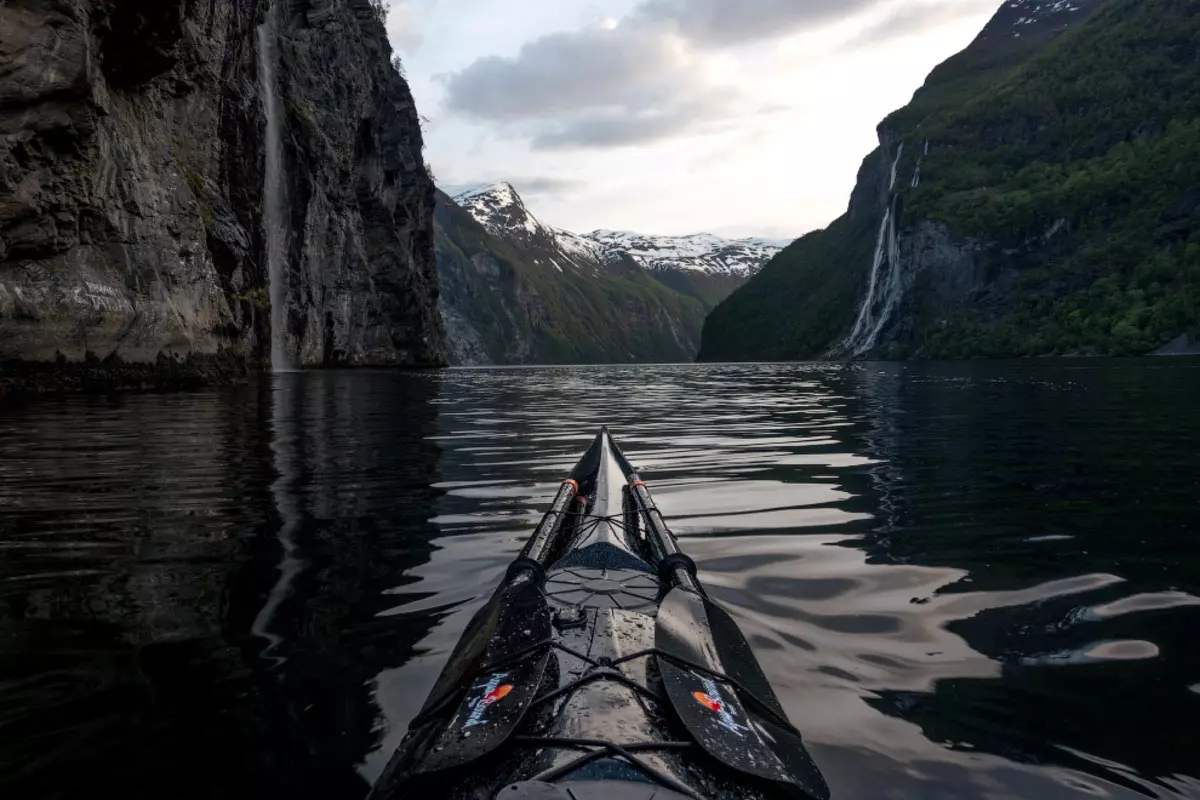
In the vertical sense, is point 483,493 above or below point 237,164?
below

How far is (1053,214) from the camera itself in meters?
122

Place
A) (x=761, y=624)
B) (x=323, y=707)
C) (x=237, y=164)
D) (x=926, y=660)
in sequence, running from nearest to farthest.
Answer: (x=323, y=707)
(x=926, y=660)
(x=761, y=624)
(x=237, y=164)

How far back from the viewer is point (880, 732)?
3.38 m

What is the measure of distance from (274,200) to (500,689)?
57.6 meters

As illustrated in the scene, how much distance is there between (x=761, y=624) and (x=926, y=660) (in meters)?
1.01

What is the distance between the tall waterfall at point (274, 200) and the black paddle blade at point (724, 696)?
53930 millimetres

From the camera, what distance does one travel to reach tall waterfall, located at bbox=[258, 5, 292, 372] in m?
52.8

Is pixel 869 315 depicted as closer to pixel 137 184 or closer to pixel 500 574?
pixel 137 184

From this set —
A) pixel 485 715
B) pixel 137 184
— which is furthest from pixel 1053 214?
pixel 485 715

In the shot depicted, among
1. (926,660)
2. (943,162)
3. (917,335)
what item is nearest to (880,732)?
(926,660)

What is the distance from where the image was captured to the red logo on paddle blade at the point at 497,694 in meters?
2.83

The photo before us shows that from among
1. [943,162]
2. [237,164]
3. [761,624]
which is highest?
[943,162]

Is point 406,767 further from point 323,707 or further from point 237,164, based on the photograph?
point 237,164

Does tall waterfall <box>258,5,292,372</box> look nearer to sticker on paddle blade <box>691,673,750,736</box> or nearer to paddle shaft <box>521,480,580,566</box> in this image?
paddle shaft <box>521,480,580,566</box>
